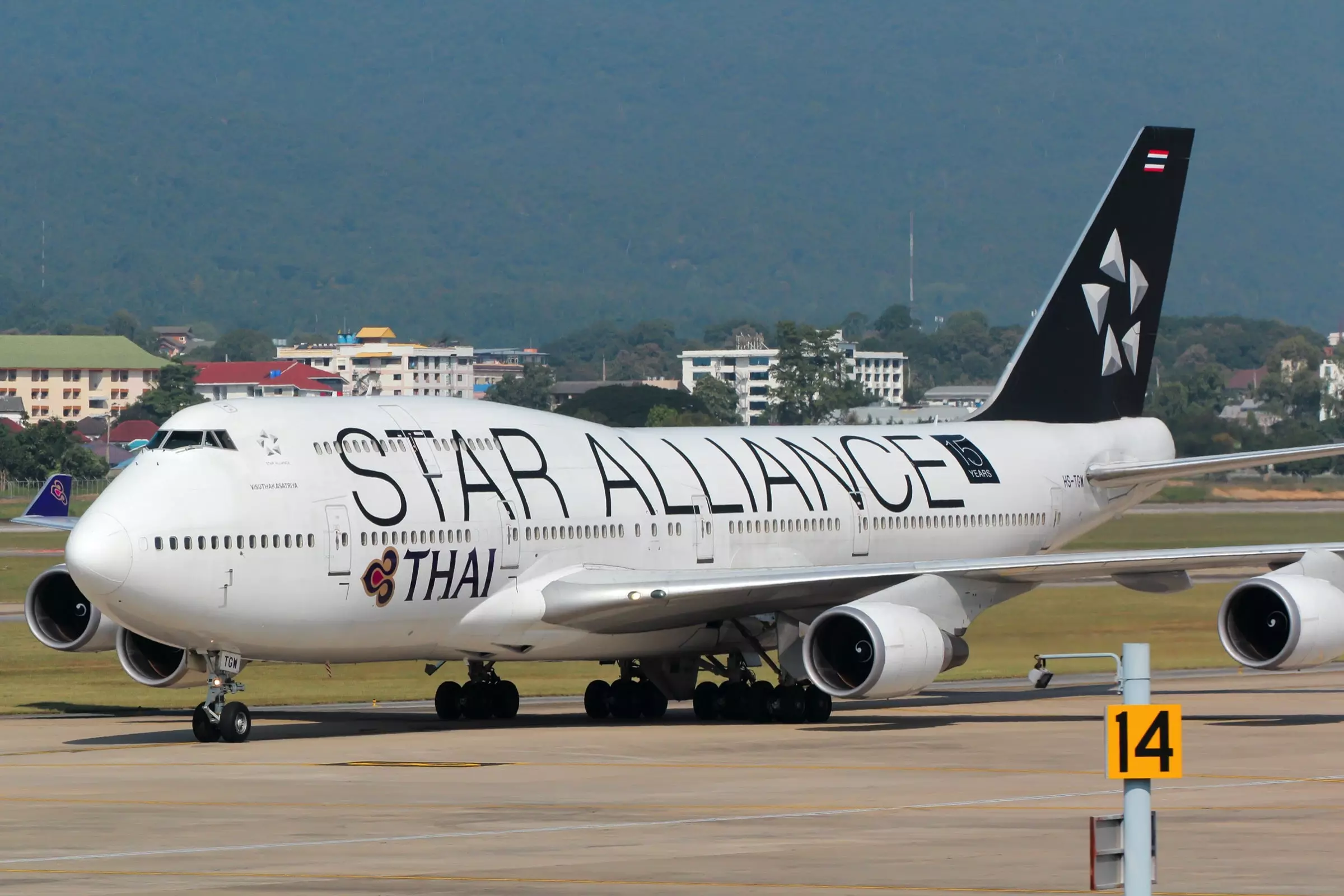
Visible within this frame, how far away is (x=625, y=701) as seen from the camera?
35438mm

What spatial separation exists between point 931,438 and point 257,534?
14.8 m

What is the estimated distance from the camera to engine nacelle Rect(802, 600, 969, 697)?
31.6 metres

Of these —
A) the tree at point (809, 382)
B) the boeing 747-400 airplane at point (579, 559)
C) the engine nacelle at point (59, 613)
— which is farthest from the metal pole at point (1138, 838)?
the tree at point (809, 382)

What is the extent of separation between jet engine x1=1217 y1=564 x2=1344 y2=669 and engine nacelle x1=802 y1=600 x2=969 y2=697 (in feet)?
13.1

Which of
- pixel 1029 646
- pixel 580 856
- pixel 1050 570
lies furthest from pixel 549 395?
pixel 580 856

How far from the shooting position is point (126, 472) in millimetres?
29875

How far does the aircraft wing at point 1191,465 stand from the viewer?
124ft

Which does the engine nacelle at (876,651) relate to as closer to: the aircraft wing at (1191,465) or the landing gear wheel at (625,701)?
the landing gear wheel at (625,701)

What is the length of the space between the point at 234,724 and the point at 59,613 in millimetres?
6290

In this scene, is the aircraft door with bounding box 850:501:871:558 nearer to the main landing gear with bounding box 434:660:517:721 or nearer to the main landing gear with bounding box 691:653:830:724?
the main landing gear with bounding box 691:653:830:724

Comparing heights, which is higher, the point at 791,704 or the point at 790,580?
the point at 790,580

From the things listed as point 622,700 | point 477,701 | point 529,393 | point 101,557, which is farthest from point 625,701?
point 529,393

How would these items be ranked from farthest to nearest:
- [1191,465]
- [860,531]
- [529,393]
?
[529,393] → [1191,465] → [860,531]

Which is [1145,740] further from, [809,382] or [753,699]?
[809,382]
